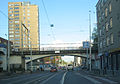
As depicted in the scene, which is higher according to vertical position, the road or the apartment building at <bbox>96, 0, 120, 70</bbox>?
the apartment building at <bbox>96, 0, 120, 70</bbox>

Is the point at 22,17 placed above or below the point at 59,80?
above

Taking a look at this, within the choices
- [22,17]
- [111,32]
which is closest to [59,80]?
[111,32]

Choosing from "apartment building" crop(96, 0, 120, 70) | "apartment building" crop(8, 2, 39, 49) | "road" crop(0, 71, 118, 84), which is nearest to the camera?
"road" crop(0, 71, 118, 84)

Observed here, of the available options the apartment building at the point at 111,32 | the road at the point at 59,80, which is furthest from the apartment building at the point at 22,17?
the road at the point at 59,80

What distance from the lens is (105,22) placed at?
139ft

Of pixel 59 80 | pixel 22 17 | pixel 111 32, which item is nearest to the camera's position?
pixel 59 80

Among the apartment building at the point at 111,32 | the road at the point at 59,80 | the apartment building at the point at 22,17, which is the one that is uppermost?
the apartment building at the point at 22,17

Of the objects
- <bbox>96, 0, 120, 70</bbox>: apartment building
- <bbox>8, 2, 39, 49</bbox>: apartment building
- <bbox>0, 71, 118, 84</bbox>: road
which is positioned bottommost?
<bbox>0, 71, 118, 84</bbox>: road

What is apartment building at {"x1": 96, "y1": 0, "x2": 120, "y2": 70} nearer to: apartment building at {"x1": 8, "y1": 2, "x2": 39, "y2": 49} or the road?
the road

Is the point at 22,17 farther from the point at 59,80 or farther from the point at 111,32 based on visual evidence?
the point at 59,80

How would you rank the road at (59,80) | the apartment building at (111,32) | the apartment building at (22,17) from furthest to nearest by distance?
the apartment building at (22,17)
the apartment building at (111,32)
the road at (59,80)

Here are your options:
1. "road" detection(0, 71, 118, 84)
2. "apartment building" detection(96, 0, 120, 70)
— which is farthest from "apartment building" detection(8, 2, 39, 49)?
"road" detection(0, 71, 118, 84)

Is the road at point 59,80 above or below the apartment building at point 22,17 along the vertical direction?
below

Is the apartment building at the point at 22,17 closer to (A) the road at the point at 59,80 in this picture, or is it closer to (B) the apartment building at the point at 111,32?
(B) the apartment building at the point at 111,32
